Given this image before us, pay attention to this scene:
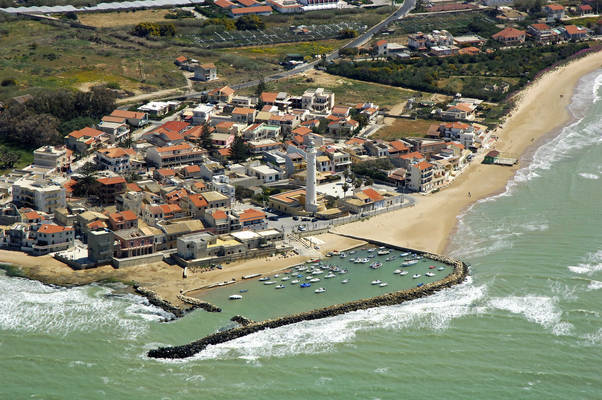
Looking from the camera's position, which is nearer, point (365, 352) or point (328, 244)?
point (365, 352)

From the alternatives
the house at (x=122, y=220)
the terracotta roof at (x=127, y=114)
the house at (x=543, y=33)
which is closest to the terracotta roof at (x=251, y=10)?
the house at (x=543, y=33)

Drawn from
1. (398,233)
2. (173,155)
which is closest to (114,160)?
(173,155)

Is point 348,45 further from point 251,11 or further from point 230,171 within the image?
point 230,171

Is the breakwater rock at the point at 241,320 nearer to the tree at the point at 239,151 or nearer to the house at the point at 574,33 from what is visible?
the tree at the point at 239,151

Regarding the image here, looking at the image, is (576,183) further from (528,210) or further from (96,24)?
(96,24)

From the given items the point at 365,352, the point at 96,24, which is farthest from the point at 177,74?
the point at 365,352
